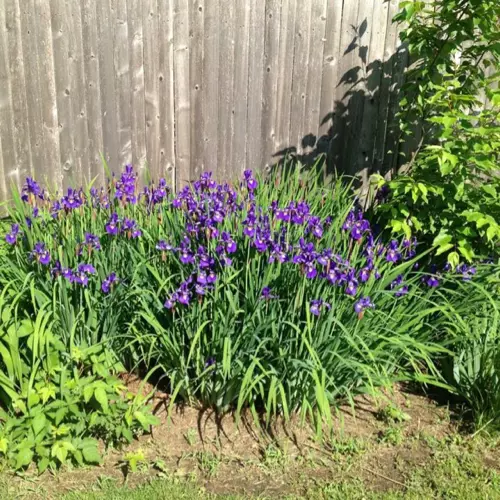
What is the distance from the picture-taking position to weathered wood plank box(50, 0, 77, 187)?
12.4 ft

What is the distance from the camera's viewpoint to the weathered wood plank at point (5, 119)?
3672mm

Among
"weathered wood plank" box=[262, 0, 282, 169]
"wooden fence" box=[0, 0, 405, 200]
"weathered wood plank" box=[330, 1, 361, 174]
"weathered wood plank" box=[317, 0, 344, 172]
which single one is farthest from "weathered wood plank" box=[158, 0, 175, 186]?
"weathered wood plank" box=[330, 1, 361, 174]

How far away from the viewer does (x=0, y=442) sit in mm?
2355

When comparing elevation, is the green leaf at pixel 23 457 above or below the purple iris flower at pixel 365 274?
below

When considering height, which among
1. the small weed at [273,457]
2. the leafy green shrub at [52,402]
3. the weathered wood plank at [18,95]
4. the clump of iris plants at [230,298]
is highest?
the weathered wood plank at [18,95]

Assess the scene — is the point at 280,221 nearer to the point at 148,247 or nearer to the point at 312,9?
the point at 148,247

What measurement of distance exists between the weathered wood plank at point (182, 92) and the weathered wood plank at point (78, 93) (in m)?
0.66

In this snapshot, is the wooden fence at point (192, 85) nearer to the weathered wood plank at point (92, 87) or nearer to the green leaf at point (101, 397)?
the weathered wood plank at point (92, 87)

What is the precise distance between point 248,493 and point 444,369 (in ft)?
4.24

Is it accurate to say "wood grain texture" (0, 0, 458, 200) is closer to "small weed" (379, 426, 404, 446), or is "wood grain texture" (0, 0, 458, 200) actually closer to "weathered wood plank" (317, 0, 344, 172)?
"weathered wood plank" (317, 0, 344, 172)

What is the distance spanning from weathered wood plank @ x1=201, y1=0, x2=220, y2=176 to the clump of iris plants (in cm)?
140

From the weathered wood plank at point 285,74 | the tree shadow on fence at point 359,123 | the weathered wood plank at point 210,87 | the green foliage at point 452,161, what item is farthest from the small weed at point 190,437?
the weathered wood plank at point 285,74

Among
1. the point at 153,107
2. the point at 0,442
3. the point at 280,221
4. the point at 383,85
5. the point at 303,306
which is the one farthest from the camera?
the point at 383,85

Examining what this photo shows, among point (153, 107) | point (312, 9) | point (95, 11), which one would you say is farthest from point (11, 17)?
point (312, 9)
